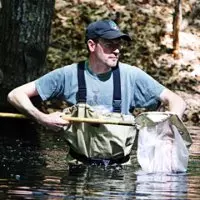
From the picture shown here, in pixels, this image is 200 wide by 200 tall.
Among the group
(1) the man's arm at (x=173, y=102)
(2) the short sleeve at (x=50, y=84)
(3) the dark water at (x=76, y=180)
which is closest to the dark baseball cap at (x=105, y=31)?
(2) the short sleeve at (x=50, y=84)

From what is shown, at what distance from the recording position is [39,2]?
11078 millimetres

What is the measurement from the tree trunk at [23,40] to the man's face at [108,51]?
3527 mm

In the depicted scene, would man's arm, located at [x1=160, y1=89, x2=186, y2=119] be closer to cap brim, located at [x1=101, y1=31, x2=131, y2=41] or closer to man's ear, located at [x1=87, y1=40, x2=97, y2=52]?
cap brim, located at [x1=101, y1=31, x2=131, y2=41]

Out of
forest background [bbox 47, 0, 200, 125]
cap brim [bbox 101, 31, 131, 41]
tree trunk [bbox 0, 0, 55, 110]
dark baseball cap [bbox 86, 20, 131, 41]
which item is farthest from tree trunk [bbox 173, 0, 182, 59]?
cap brim [bbox 101, 31, 131, 41]

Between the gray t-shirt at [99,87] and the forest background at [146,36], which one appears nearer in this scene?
the gray t-shirt at [99,87]

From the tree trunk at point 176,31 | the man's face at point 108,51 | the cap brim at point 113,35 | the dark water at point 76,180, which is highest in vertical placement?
the tree trunk at point 176,31

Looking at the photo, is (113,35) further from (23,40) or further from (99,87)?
(23,40)

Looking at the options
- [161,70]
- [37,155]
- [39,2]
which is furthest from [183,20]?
[37,155]

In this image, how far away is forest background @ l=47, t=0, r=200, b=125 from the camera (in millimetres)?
15328

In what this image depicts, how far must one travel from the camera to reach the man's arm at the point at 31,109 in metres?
7.16

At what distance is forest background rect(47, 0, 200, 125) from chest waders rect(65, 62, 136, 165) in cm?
699

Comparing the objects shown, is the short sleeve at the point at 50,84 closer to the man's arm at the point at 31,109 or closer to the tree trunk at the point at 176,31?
the man's arm at the point at 31,109

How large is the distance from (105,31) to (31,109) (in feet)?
3.13

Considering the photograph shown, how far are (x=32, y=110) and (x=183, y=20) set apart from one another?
10.6 meters
